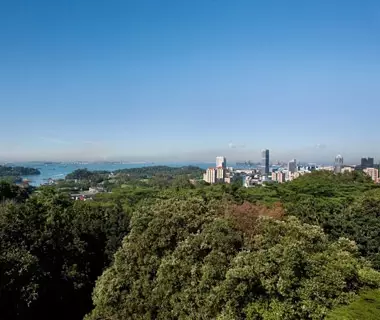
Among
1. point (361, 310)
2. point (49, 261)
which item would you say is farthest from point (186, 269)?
point (49, 261)

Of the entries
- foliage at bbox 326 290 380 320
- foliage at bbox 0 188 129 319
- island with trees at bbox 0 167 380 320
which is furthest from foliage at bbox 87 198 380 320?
foliage at bbox 0 188 129 319

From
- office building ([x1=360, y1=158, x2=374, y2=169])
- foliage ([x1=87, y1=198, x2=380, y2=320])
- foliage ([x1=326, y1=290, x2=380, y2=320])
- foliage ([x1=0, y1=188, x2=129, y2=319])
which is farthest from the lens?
office building ([x1=360, y1=158, x2=374, y2=169])

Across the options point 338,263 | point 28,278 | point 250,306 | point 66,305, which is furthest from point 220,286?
point 66,305

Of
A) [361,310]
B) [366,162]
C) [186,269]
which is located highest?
[366,162]

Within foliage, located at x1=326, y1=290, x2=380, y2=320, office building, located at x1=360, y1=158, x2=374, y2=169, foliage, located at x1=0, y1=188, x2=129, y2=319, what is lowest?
foliage, located at x1=0, y1=188, x2=129, y2=319

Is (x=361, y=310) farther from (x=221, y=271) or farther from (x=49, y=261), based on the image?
(x=49, y=261)

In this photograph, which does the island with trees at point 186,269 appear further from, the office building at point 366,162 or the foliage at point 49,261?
the office building at point 366,162

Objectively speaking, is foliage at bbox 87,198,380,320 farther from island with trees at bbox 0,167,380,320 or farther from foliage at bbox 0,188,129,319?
foliage at bbox 0,188,129,319

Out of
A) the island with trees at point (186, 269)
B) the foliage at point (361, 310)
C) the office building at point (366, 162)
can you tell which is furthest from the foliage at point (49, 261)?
the office building at point (366, 162)

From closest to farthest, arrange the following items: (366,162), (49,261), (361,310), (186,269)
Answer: (361,310) < (186,269) < (49,261) < (366,162)

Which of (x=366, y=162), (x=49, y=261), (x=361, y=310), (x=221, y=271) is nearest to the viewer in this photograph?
(x=361, y=310)

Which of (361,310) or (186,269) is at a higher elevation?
(186,269)
